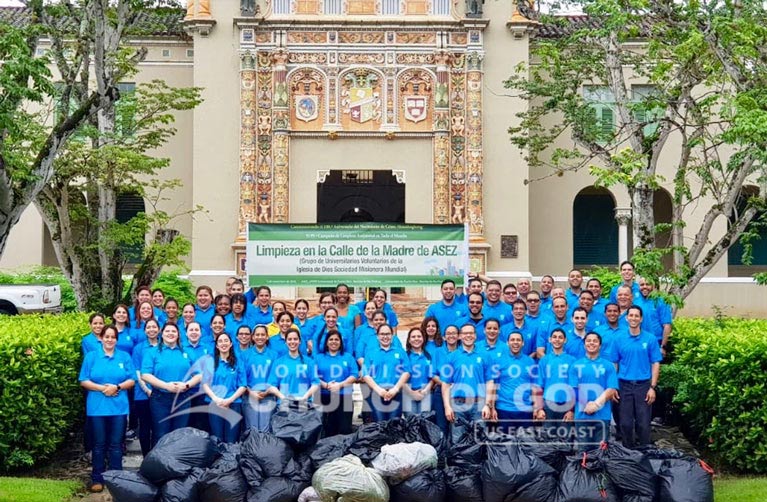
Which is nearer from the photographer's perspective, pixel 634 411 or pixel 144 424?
pixel 634 411

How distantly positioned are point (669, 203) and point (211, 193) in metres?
13.4

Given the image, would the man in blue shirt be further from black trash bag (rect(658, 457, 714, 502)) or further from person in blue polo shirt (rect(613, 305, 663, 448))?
black trash bag (rect(658, 457, 714, 502))

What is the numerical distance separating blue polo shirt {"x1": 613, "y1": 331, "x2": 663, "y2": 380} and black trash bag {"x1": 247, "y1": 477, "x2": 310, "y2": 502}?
3.44 m

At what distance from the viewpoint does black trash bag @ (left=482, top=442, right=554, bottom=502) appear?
8031mm

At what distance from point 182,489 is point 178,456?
0.97 ft

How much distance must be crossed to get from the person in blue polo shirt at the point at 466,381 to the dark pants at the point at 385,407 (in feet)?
1.63

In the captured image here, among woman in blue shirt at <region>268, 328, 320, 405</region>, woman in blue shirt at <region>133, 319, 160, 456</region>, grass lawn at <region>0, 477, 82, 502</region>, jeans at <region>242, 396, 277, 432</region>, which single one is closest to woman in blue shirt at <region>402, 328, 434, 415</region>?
woman in blue shirt at <region>268, 328, 320, 405</region>

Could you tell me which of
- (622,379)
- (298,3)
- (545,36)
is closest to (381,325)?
(622,379)

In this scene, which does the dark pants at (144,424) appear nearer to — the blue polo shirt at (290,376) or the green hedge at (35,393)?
the green hedge at (35,393)

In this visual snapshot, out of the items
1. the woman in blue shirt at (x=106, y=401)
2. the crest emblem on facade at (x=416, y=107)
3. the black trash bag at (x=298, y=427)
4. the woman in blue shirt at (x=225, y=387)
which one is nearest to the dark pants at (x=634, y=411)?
the black trash bag at (x=298, y=427)

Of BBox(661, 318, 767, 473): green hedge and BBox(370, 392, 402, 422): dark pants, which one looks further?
BBox(370, 392, 402, 422): dark pants

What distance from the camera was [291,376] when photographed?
363 inches

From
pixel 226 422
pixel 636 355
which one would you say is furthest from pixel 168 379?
pixel 636 355

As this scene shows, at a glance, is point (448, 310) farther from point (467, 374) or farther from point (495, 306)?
point (467, 374)
